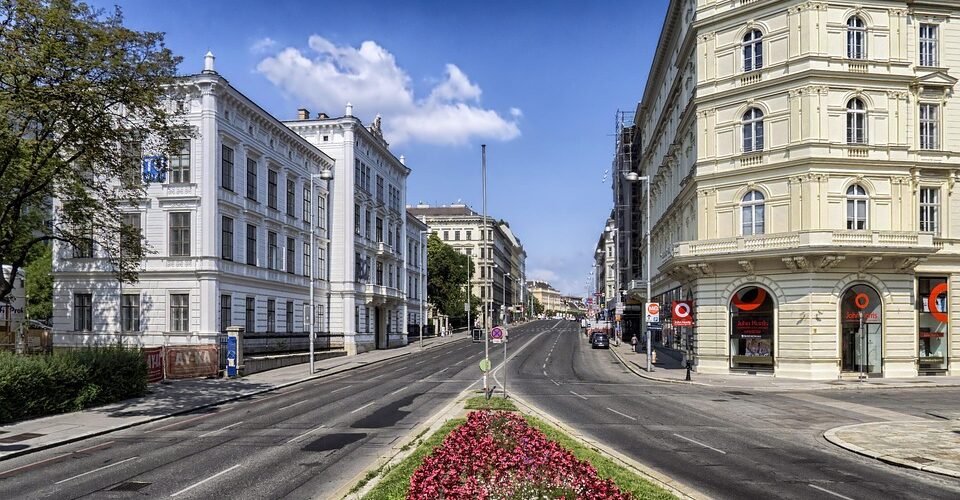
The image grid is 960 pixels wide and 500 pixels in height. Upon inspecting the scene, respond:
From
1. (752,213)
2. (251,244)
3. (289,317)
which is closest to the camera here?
(752,213)

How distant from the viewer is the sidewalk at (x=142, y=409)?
19612 mm

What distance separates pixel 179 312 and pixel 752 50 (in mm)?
36939

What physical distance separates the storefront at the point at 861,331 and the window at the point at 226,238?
36058mm

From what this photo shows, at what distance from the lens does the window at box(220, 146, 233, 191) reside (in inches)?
1713

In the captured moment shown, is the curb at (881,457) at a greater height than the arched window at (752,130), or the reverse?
the arched window at (752,130)

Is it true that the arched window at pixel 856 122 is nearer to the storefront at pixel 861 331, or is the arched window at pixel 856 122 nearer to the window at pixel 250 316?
the storefront at pixel 861 331

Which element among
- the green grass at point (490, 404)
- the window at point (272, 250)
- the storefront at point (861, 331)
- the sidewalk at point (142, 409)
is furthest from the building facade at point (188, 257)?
the storefront at point (861, 331)

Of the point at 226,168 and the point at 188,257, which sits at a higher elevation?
the point at 226,168

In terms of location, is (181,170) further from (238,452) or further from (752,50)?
(752,50)

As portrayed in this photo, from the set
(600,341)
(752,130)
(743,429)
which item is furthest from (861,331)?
(600,341)

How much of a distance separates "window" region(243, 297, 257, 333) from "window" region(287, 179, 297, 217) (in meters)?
9.21

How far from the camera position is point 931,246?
116 feet

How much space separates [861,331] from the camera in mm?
36688

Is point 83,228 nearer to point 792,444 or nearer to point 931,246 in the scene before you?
point 792,444
